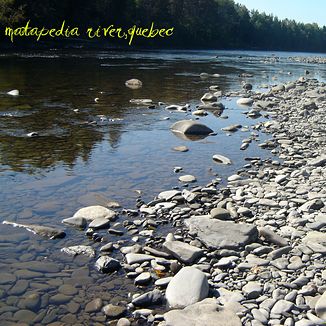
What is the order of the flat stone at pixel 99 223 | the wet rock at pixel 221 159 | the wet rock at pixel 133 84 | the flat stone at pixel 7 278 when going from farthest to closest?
the wet rock at pixel 133 84 → the wet rock at pixel 221 159 → the flat stone at pixel 99 223 → the flat stone at pixel 7 278

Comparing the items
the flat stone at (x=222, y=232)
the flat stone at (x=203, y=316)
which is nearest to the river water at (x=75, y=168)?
the flat stone at (x=222, y=232)

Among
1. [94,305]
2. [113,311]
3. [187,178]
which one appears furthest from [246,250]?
[187,178]

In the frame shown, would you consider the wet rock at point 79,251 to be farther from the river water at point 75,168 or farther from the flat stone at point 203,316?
the flat stone at point 203,316

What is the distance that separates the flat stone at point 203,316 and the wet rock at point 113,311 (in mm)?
567

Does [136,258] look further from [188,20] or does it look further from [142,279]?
[188,20]

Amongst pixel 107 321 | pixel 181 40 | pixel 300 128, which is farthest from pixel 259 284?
pixel 181 40

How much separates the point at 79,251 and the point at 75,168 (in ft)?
14.2

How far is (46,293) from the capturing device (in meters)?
5.46

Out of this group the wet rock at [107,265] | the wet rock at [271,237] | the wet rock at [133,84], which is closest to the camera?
the wet rock at [107,265]

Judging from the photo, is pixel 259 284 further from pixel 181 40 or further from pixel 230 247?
pixel 181 40

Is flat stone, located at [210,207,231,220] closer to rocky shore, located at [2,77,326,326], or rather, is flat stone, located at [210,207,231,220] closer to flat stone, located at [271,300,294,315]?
rocky shore, located at [2,77,326,326]

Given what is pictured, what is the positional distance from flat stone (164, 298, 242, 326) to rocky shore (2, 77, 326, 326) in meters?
0.01

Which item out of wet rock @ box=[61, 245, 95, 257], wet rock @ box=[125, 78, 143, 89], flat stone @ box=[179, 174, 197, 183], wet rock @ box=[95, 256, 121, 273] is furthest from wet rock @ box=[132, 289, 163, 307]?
wet rock @ box=[125, 78, 143, 89]

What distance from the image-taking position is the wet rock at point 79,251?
6.40 metres
